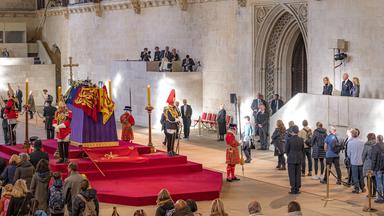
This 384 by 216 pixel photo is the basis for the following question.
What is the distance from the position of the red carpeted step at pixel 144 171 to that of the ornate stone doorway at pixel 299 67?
8.95 meters

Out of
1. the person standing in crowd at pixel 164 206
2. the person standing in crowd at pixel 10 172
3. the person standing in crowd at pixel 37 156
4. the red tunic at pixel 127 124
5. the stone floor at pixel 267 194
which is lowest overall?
the stone floor at pixel 267 194

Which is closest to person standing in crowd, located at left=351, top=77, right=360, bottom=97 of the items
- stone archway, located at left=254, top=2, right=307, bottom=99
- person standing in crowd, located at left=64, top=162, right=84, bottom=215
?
stone archway, located at left=254, top=2, right=307, bottom=99

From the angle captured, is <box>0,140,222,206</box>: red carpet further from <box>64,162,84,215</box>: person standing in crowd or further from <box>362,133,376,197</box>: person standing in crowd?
<box>362,133,376,197</box>: person standing in crowd

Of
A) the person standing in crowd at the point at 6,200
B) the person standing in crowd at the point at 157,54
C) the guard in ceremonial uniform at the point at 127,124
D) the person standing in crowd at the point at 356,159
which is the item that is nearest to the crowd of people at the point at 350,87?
the person standing in crowd at the point at 356,159

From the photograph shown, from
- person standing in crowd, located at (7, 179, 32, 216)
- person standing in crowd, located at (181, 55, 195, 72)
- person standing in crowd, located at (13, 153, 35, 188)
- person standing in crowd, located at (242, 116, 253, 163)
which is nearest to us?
person standing in crowd, located at (7, 179, 32, 216)

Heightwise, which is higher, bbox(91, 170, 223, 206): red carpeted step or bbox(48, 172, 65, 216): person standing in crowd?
bbox(48, 172, 65, 216): person standing in crowd

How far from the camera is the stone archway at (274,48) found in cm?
2847

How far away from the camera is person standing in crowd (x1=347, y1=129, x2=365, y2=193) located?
1864 centimetres

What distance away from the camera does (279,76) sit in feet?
97.1

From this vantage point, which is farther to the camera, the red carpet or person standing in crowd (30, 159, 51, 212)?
the red carpet

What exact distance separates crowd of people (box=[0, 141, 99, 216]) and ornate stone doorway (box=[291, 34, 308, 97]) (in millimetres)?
13520

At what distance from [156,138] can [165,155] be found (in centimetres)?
811

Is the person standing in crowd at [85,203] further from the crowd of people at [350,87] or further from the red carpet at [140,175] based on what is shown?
the crowd of people at [350,87]

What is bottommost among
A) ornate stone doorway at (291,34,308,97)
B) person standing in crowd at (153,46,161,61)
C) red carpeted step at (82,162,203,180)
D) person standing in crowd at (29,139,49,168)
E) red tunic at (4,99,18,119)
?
red carpeted step at (82,162,203,180)
